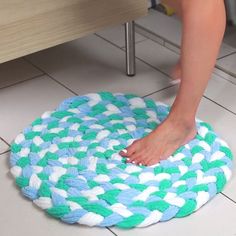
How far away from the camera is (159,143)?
105 cm

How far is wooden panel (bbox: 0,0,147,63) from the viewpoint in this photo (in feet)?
3.67

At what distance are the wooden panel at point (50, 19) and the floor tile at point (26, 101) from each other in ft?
0.49

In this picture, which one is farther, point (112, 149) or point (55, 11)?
point (55, 11)

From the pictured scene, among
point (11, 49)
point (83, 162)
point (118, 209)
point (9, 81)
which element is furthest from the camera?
point (9, 81)

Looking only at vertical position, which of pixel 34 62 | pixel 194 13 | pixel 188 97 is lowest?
pixel 34 62

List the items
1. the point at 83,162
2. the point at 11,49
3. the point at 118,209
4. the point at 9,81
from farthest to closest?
the point at 9,81 < the point at 11,49 < the point at 83,162 < the point at 118,209

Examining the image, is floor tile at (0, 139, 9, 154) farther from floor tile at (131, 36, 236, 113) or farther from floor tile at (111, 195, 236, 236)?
floor tile at (131, 36, 236, 113)

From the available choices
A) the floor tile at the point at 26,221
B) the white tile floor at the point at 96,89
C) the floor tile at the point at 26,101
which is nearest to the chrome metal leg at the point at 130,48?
the white tile floor at the point at 96,89

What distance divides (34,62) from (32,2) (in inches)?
14.5

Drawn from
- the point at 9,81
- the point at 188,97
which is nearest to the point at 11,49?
the point at 9,81

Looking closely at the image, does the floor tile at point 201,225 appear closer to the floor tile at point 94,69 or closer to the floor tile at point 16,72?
the floor tile at point 94,69

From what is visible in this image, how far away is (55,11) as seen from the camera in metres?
1.18

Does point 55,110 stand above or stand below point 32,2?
below

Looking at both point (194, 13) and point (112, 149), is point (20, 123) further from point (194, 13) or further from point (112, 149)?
point (194, 13)
